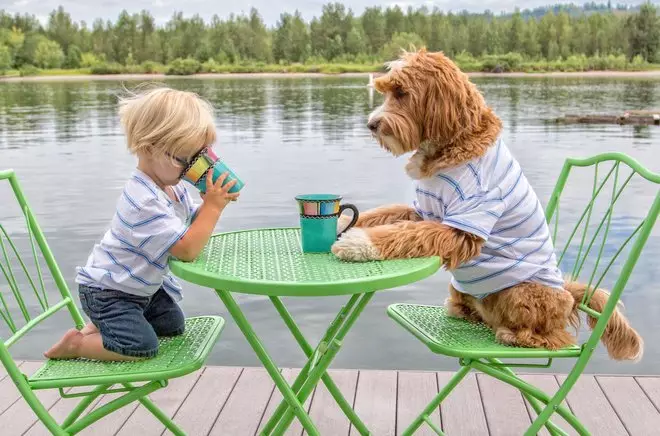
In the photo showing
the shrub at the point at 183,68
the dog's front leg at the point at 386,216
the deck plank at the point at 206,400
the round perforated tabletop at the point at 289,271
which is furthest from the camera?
the shrub at the point at 183,68

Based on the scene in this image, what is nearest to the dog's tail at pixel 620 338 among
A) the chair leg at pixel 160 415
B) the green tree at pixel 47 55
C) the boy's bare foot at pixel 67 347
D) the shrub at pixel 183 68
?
the chair leg at pixel 160 415

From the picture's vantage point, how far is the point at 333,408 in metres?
2.98

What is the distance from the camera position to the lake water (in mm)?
4969

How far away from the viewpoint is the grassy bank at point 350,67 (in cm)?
6356

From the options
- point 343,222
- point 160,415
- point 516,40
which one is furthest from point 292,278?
point 516,40

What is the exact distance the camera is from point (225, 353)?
4.80 meters

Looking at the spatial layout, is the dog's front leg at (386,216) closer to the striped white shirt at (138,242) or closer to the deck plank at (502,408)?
the striped white shirt at (138,242)

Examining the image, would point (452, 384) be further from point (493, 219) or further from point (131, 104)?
point (131, 104)

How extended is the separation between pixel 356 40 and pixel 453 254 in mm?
71454

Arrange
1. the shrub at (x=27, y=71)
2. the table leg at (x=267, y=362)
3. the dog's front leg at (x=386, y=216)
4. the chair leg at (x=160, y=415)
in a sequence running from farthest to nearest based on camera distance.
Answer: the shrub at (x=27, y=71), the chair leg at (x=160, y=415), the dog's front leg at (x=386, y=216), the table leg at (x=267, y=362)

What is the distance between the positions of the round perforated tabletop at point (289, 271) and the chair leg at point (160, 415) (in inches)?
22.9

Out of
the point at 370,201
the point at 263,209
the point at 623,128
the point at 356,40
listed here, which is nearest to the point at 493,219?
the point at 263,209

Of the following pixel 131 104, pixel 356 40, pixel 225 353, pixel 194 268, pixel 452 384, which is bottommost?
pixel 225 353

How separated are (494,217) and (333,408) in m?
1.21
